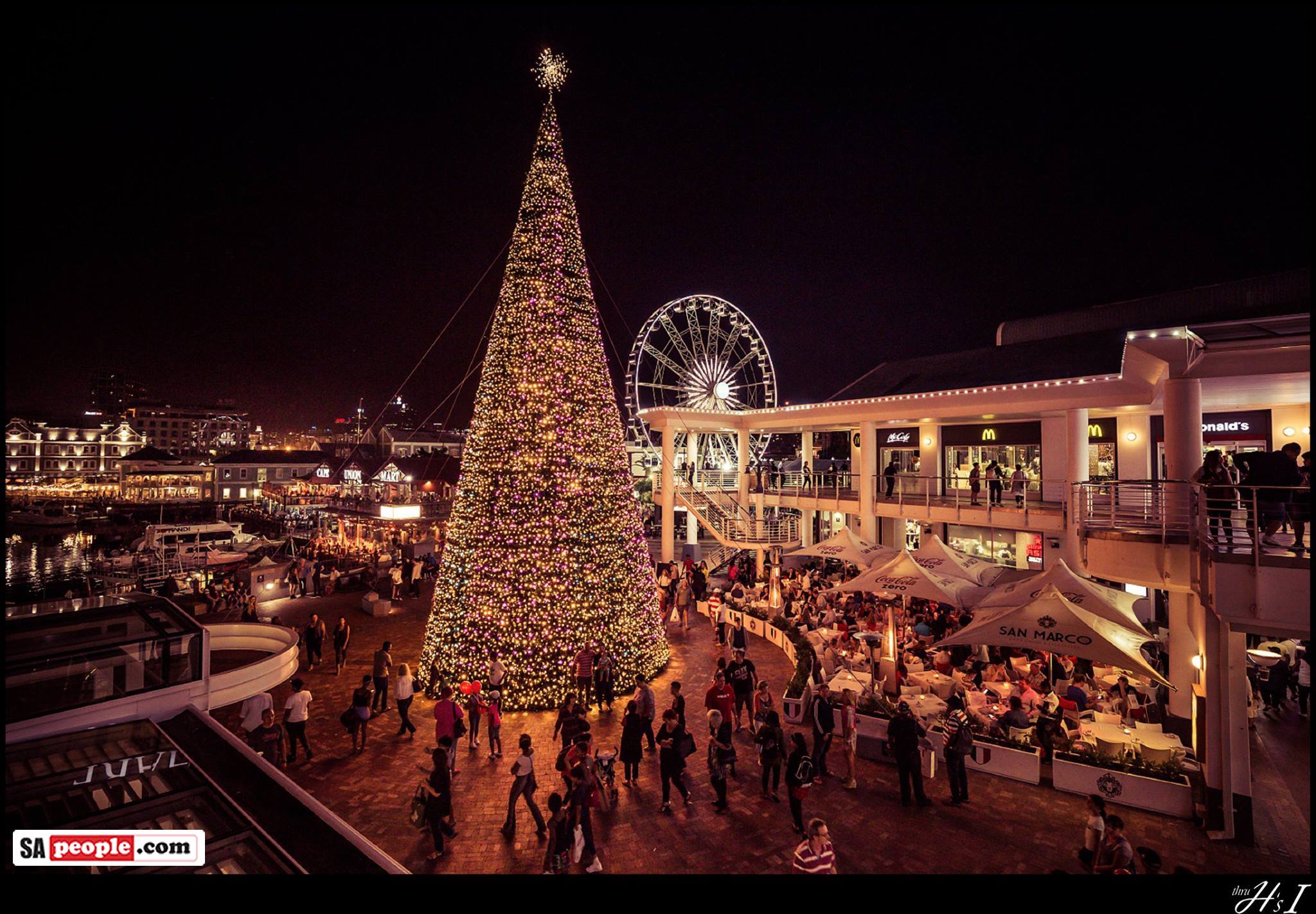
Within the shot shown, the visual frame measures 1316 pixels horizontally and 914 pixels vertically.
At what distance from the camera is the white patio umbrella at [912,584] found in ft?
40.2

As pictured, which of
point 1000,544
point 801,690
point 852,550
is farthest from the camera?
point 1000,544

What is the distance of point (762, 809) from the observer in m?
7.79

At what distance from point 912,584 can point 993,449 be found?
41.2ft

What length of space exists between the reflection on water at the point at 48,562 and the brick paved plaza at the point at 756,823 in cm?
1803

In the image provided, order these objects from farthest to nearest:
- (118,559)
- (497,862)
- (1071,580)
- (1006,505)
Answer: (118,559) < (1006,505) < (1071,580) < (497,862)

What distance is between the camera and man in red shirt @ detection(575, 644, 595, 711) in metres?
10.0

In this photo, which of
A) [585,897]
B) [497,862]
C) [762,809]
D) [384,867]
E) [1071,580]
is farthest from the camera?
[1071,580]

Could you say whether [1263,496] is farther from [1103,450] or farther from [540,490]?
[1103,450]

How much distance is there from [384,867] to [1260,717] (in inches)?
546

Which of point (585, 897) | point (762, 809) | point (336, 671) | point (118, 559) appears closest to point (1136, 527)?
point (762, 809)

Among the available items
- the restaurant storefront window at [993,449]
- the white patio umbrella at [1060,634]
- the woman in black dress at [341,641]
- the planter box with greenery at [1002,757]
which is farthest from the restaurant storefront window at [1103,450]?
the woman in black dress at [341,641]

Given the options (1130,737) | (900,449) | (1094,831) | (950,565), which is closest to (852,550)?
(950,565)

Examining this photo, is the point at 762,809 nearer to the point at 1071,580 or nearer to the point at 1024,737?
the point at 1024,737

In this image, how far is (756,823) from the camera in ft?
24.6
